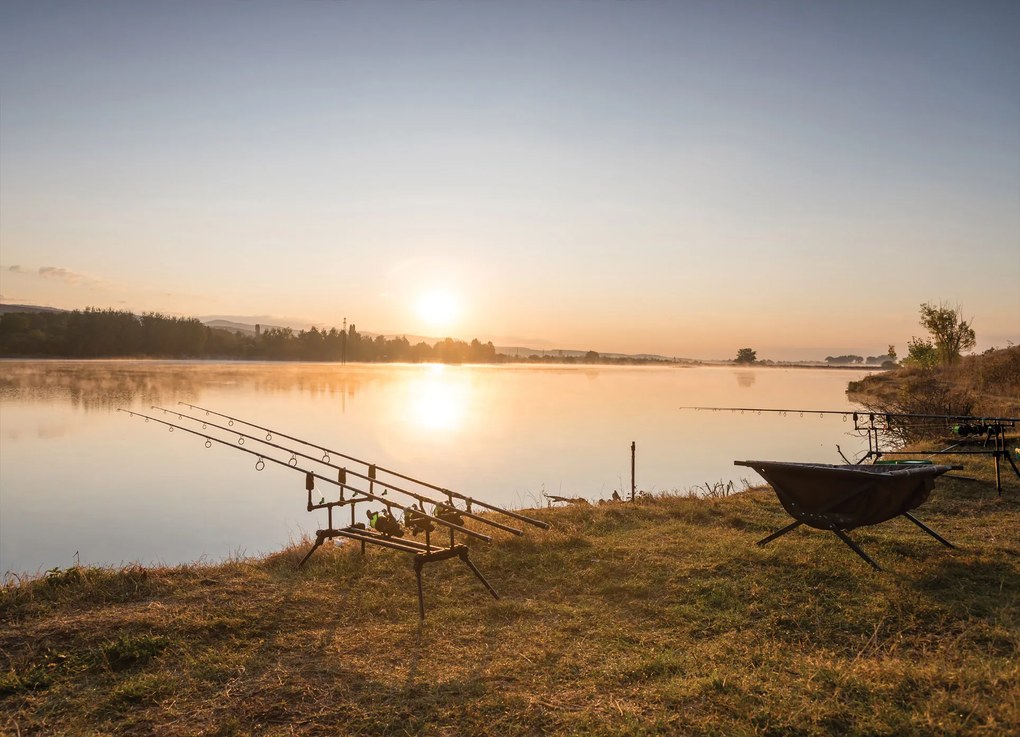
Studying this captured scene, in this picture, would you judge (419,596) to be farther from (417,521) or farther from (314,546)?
(314,546)

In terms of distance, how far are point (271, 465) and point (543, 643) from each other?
908 inches

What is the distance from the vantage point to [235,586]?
24.5ft

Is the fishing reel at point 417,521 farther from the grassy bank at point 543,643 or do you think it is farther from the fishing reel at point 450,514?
the grassy bank at point 543,643

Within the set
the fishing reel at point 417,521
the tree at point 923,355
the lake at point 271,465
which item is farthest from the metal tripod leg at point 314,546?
the tree at point 923,355

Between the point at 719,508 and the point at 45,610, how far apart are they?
33.5 ft

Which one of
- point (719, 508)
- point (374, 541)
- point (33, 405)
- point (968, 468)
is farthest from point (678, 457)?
point (33, 405)

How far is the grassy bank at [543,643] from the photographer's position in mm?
4590

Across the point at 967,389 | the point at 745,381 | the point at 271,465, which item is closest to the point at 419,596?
the point at 271,465

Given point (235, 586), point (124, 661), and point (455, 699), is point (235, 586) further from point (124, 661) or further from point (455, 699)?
point (455, 699)

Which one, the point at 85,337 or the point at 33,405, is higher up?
the point at 85,337

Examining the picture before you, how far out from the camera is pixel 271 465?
2647cm

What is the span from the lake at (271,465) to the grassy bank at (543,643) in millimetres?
4055

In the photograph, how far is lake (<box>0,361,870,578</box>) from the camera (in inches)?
606

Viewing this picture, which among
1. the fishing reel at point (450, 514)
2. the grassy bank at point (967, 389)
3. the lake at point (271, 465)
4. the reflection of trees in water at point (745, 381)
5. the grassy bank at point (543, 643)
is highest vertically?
the grassy bank at point (967, 389)
